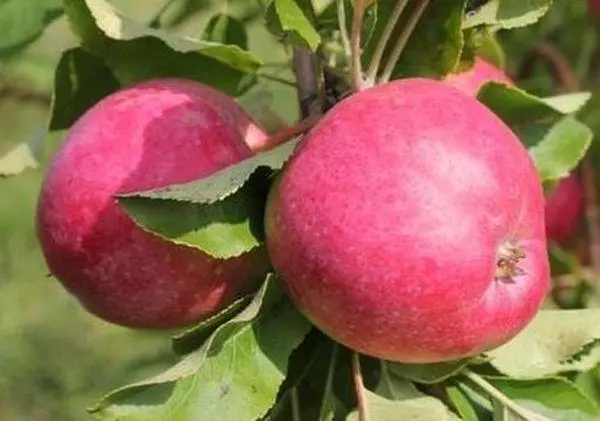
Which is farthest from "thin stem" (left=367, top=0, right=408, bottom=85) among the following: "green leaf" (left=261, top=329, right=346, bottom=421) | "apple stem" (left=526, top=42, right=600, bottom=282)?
"apple stem" (left=526, top=42, right=600, bottom=282)

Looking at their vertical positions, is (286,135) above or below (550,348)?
above

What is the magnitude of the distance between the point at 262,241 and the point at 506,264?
0.21m

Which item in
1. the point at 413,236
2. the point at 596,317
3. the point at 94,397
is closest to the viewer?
the point at 413,236

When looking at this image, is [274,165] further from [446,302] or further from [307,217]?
[446,302]

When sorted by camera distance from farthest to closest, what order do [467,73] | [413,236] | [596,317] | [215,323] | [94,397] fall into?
[94,397] → [467,73] → [596,317] → [215,323] → [413,236]

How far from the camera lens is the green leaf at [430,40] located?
1.22 m

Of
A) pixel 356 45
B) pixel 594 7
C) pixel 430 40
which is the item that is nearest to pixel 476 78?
pixel 430 40

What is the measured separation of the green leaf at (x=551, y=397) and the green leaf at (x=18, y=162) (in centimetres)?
Result: 51

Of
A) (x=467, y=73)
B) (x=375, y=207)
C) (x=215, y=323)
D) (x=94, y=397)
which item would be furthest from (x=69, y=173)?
(x=94, y=397)

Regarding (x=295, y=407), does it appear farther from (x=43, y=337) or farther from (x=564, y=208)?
(x=43, y=337)

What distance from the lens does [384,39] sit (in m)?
1.20

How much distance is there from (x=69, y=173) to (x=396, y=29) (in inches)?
12.4

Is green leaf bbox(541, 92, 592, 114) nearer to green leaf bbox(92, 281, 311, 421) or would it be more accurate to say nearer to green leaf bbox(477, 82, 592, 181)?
green leaf bbox(477, 82, 592, 181)

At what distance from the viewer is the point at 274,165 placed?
1.13 metres
